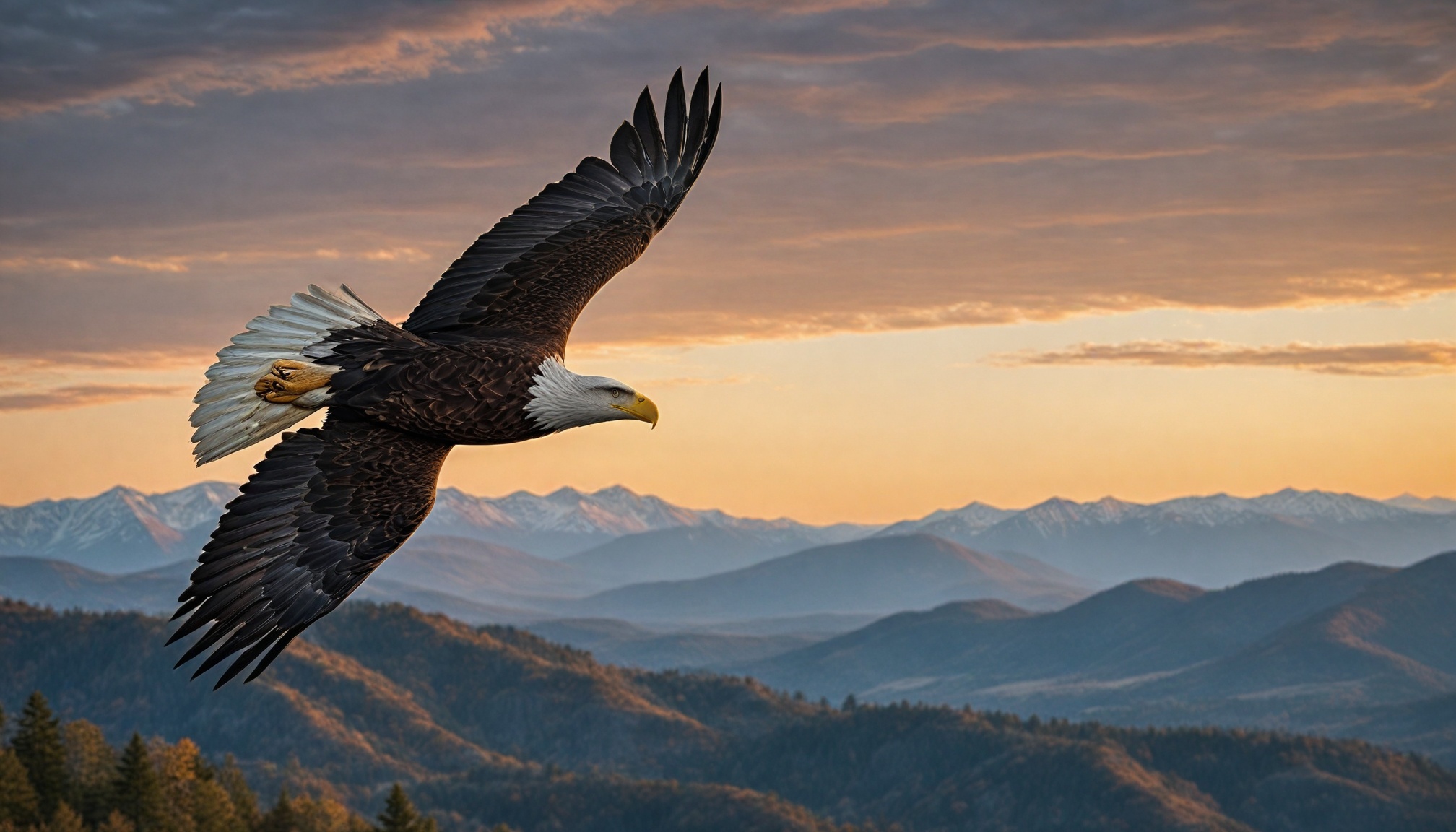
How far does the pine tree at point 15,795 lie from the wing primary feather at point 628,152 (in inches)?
4894

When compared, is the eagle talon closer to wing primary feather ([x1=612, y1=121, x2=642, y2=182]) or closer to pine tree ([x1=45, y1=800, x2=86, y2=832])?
wing primary feather ([x1=612, y1=121, x2=642, y2=182])

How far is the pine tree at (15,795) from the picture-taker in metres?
125

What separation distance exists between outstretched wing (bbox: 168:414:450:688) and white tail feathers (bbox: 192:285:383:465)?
0.45 metres

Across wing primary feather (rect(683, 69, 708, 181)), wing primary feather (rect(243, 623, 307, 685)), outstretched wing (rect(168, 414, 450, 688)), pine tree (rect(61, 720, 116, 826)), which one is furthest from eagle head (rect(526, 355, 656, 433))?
pine tree (rect(61, 720, 116, 826))

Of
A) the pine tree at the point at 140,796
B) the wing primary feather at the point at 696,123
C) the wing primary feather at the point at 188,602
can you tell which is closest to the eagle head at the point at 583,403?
the wing primary feather at the point at 188,602

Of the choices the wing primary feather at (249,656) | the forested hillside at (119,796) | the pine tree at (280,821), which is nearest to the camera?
the wing primary feather at (249,656)

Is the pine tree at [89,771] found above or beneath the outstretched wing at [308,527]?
beneath

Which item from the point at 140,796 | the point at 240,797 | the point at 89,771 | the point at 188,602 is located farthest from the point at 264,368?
the point at 89,771

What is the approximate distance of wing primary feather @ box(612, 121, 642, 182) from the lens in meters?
19.6

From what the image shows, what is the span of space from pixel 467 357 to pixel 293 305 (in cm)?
192

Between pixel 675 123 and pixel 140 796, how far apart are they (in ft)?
417

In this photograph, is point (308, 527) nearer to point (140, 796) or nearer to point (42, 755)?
point (140, 796)

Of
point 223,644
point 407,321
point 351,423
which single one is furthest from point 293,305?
point 223,644

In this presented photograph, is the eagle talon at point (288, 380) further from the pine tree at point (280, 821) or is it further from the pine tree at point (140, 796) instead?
the pine tree at point (280, 821)
